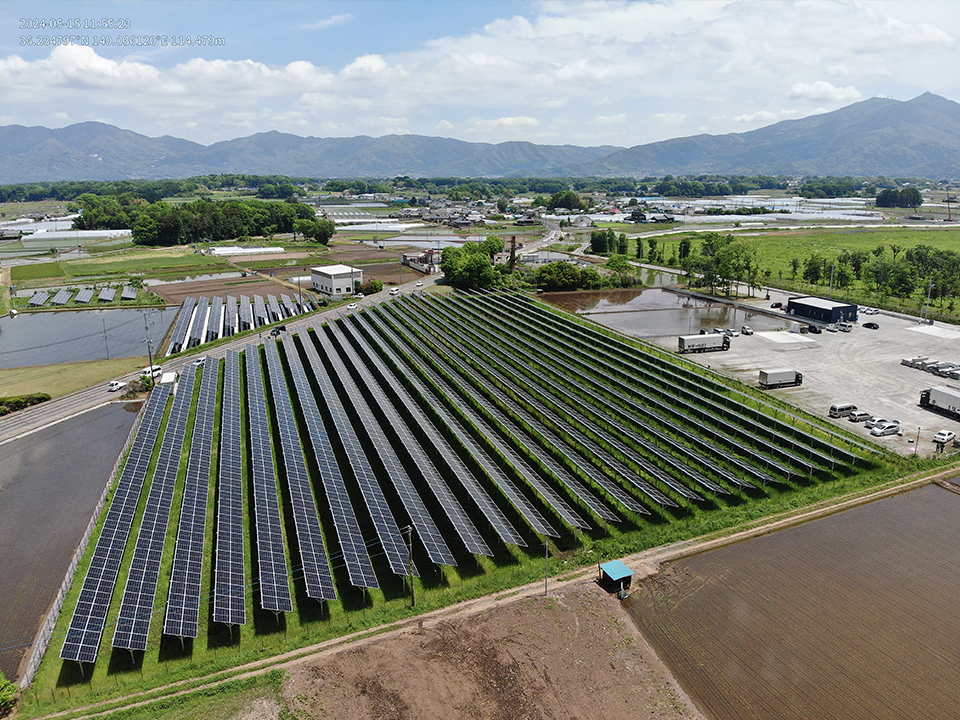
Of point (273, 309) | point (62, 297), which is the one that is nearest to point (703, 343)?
point (273, 309)

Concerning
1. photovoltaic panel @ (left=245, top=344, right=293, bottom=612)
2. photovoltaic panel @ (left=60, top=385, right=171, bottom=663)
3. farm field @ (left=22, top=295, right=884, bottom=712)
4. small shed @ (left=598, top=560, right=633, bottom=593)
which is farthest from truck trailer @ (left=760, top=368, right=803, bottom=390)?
photovoltaic panel @ (left=60, top=385, right=171, bottom=663)

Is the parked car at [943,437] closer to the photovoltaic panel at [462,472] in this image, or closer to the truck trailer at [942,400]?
the truck trailer at [942,400]

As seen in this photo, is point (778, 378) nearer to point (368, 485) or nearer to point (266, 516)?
point (368, 485)

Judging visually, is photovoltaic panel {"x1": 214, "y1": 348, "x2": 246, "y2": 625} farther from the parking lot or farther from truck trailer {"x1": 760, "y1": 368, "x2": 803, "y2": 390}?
truck trailer {"x1": 760, "y1": 368, "x2": 803, "y2": 390}

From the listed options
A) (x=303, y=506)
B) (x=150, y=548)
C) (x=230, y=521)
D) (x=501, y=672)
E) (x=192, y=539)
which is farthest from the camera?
(x=303, y=506)

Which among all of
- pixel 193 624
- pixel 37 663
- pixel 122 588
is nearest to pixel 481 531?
pixel 193 624

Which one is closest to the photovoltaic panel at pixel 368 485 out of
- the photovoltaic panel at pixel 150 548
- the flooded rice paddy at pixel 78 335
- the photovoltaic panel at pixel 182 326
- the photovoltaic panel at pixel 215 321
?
the photovoltaic panel at pixel 150 548
